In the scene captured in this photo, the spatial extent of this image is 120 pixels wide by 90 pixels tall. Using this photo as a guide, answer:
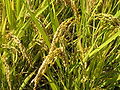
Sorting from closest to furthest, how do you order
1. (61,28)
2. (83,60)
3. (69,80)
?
(61,28)
(83,60)
(69,80)

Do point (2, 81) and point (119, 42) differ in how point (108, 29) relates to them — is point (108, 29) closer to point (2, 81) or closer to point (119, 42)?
point (119, 42)

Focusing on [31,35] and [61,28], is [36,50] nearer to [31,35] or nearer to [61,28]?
[31,35]

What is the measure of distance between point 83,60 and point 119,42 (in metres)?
0.25

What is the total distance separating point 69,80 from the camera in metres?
1.11

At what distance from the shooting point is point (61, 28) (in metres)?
0.76

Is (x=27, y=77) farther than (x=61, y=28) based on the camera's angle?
Yes

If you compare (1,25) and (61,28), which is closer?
(61,28)

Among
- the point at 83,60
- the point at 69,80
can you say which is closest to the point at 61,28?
the point at 83,60

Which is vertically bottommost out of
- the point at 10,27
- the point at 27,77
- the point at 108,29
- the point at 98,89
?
the point at 98,89

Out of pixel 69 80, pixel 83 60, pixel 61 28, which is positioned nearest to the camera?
pixel 61 28

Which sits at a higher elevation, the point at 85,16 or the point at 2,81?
the point at 85,16

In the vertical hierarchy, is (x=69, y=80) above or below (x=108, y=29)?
below

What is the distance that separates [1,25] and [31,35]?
0.51ft

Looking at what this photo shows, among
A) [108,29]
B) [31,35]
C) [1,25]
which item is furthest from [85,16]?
[1,25]
